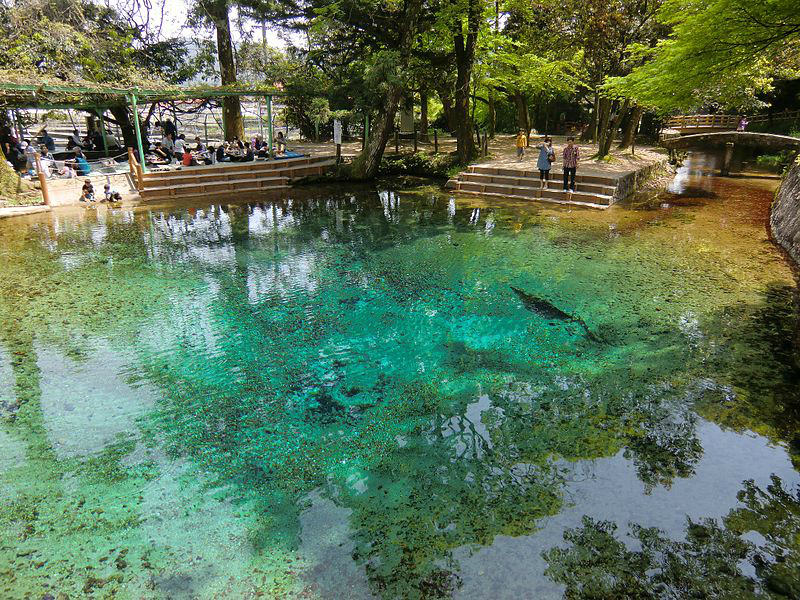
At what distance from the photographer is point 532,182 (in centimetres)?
1812

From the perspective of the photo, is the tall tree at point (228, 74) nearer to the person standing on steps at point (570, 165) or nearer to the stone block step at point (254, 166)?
the stone block step at point (254, 166)

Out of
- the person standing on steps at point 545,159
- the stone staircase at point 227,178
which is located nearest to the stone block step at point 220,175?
the stone staircase at point 227,178

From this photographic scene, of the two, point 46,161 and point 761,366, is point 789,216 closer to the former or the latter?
point 761,366

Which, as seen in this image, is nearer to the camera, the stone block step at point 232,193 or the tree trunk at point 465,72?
the stone block step at point 232,193

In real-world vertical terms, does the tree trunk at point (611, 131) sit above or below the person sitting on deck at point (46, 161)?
above

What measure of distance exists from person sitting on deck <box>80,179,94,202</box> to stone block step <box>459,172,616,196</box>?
12438mm

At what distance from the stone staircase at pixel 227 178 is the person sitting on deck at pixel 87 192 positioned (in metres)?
1.55

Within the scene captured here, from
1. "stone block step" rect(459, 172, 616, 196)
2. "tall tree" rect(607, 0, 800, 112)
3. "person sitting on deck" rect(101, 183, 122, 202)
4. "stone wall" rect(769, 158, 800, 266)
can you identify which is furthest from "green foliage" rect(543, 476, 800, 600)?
"person sitting on deck" rect(101, 183, 122, 202)

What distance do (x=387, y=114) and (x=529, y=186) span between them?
20.0 ft

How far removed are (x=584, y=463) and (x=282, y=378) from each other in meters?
3.90

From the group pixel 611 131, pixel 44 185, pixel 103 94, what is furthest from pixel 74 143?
pixel 611 131

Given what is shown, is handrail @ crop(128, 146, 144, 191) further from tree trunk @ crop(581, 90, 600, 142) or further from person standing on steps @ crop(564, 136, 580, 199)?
tree trunk @ crop(581, 90, 600, 142)

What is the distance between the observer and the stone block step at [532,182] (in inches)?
658

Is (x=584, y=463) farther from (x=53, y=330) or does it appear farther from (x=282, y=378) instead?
(x=53, y=330)
